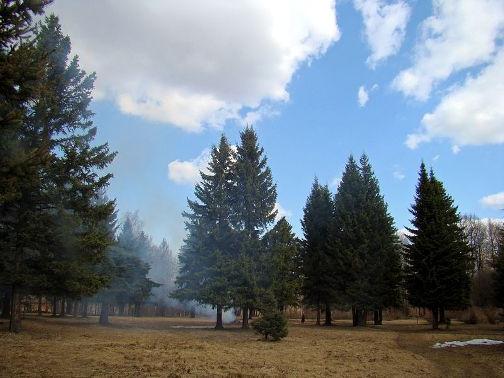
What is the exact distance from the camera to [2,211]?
2023cm

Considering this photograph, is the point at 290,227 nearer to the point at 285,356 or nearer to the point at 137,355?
the point at 285,356

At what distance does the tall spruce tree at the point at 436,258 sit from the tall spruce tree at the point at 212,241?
16420 mm

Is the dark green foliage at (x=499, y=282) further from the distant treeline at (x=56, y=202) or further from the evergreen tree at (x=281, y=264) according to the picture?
the distant treeline at (x=56, y=202)

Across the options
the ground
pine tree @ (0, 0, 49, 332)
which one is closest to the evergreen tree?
the ground

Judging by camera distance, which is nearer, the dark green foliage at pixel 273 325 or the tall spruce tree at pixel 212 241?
the dark green foliage at pixel 273 325

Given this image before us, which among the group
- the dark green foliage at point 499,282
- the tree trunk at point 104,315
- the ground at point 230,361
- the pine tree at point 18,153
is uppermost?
the pine tree at point 18,153

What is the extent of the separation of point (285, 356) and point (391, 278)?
89.5 ft

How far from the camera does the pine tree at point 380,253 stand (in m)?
39.2

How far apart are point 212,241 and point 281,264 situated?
6.04 meters

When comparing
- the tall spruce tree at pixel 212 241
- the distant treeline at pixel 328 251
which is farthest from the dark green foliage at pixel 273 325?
the tall spruce tree at pixel 212 241

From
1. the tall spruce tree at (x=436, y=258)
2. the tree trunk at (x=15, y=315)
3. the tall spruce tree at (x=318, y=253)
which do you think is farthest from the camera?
the tall spruce tree at (x=318, y=253)

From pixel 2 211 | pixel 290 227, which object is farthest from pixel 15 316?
pixel 290 227

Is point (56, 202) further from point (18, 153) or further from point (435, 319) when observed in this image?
point (435, 319)

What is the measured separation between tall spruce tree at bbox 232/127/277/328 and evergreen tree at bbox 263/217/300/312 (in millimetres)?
736
